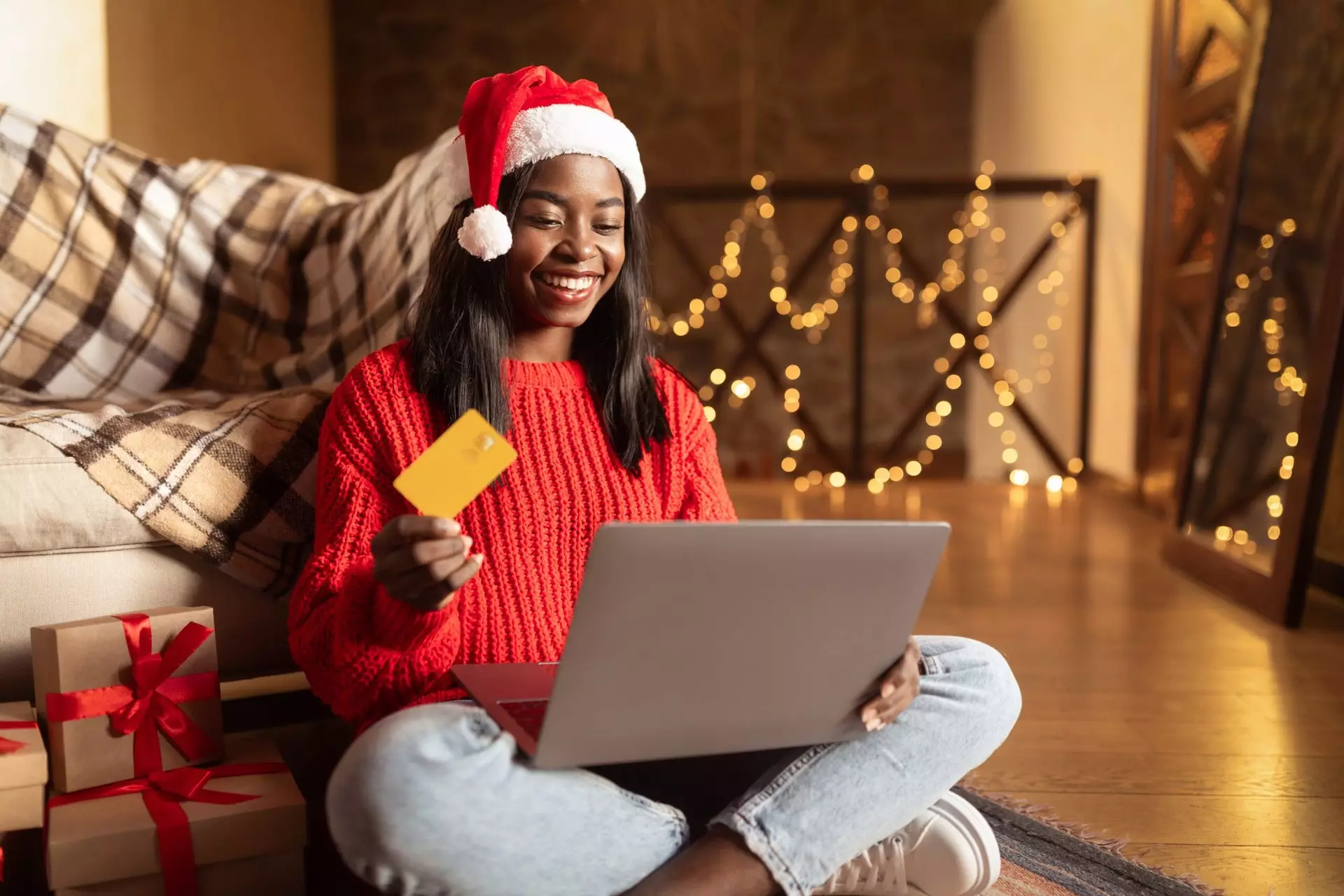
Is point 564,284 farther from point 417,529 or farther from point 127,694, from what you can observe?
point 127,694

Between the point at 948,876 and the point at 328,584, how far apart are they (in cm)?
58

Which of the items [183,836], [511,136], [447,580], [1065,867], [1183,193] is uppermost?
[1183,193]

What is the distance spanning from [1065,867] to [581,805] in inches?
21.0

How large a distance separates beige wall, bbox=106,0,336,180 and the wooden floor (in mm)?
2247

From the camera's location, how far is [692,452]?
1.20 metres

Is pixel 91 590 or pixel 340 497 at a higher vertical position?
pixel 340 497

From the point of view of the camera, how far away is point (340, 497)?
1018 mm

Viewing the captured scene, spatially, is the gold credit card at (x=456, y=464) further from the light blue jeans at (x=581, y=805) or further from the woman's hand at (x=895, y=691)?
the woman's hand at (x=895, y=691)

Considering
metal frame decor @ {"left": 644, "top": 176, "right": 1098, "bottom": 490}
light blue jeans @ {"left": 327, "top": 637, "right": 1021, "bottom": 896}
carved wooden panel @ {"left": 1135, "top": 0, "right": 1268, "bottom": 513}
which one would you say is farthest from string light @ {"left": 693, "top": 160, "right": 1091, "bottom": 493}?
light blue jeans @ {"left": 327, "top": 637, "right": 1021, "bottom": 896}

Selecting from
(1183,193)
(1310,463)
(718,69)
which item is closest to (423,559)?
(1310,463)

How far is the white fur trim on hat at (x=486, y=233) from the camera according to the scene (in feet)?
3.36

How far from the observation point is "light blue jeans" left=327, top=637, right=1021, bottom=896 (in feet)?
2.80

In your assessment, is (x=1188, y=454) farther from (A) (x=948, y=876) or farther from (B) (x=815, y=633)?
(B) (x=815, y=633)

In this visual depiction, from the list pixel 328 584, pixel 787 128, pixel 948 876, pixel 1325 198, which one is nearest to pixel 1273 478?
pixel 1325 198
